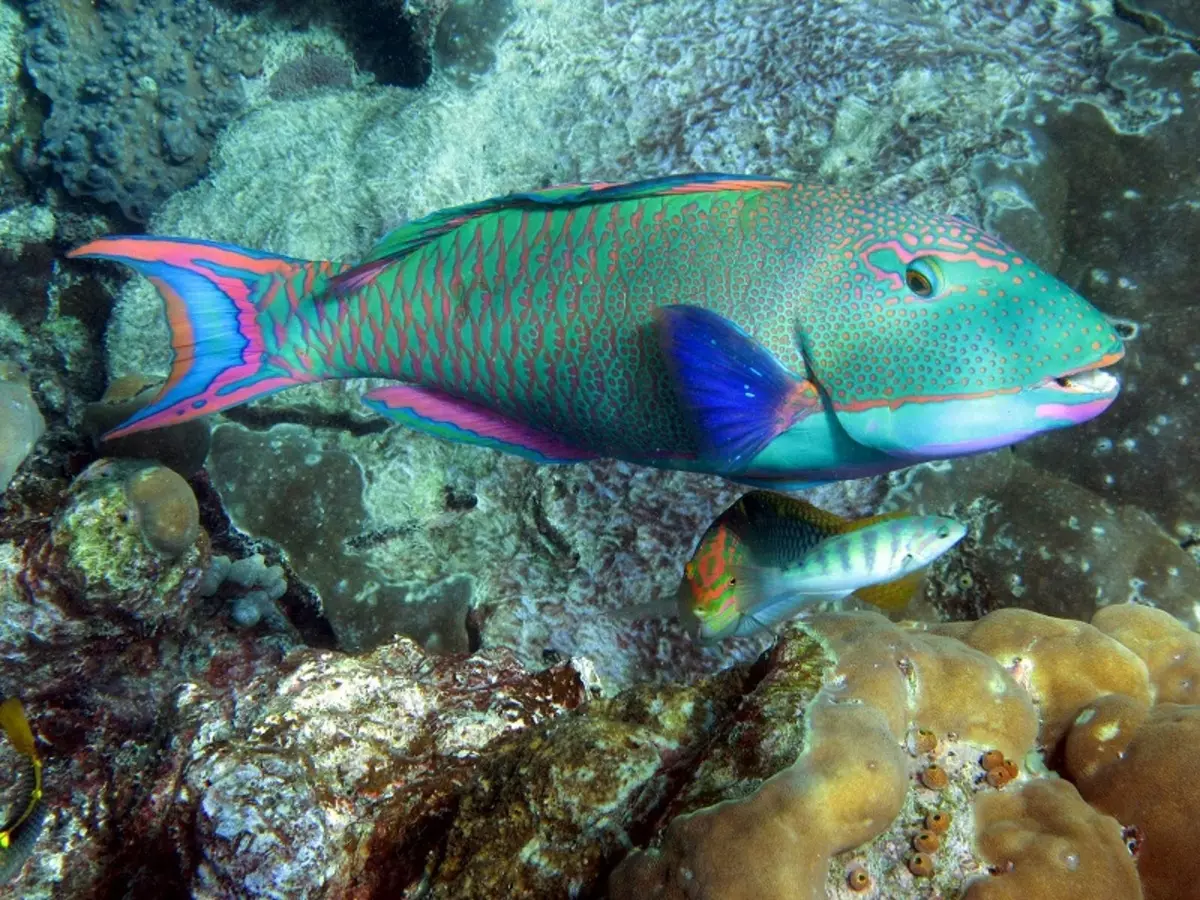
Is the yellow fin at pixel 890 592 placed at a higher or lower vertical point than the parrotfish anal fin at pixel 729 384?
lower

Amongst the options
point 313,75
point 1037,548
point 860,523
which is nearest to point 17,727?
point 860,523

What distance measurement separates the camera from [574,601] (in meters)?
3.96

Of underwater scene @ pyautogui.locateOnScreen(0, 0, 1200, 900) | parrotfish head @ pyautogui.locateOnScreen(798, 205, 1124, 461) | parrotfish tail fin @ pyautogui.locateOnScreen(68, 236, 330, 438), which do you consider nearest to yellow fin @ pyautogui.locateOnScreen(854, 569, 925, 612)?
underwater scene @ pyautogui.locateOnScreen(0, 0, 1200, 900)

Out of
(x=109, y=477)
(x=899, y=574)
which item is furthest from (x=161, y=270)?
(x=899, y=574)

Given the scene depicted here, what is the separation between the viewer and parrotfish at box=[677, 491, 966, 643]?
2.30 metres

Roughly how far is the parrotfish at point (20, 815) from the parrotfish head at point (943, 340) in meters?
3.40

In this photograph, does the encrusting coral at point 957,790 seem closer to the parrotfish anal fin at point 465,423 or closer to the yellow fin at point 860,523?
the yellow fin at point 860,523

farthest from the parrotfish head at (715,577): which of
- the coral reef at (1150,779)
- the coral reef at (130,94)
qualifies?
the coral reef at (130,94)

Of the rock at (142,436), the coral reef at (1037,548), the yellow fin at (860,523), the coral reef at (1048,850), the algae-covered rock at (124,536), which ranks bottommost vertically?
the coral reef at (1037,548)

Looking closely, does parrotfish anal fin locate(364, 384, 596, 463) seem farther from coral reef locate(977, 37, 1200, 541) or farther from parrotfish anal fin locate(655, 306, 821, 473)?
coral reef locate(977, 37, 1200, 541)

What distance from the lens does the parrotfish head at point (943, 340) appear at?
1.52 m

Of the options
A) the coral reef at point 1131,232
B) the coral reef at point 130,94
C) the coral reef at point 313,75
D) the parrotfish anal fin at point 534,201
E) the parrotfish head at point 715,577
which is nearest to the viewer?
the parrotfish anal fin at point 534,201

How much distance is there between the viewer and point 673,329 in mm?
1766

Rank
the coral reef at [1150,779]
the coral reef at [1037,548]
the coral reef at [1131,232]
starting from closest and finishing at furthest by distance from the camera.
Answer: the coral reef at [1150,779], the coral reef at [1037,548], the coral reef at [1131,232]
